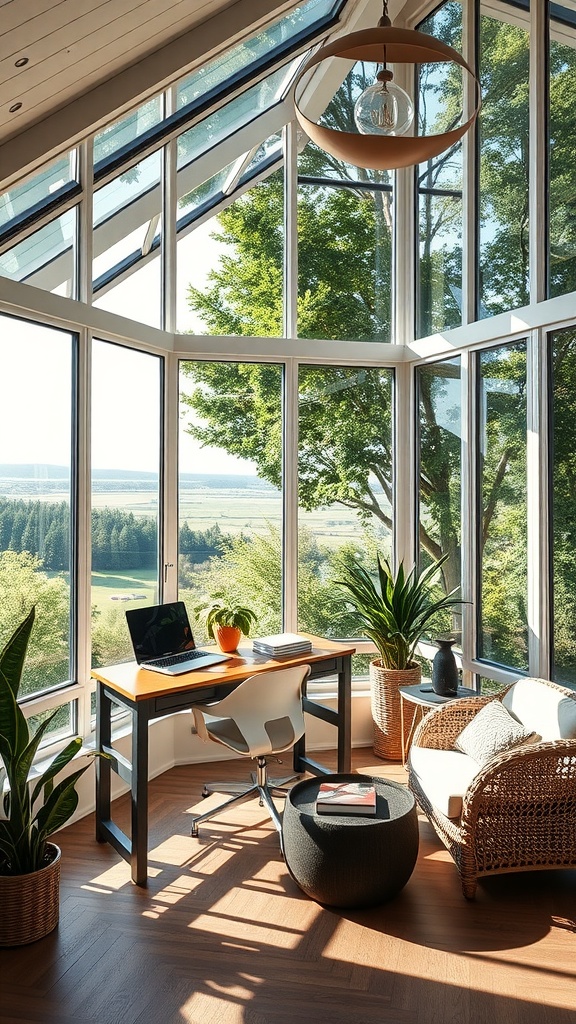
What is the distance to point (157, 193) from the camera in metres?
4.65

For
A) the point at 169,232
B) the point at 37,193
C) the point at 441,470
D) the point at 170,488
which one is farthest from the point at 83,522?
the point at 441,470

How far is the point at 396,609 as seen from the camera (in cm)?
471

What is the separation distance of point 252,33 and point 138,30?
734 mm

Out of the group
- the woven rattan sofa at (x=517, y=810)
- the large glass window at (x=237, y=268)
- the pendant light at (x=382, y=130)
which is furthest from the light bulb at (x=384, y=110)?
the large glass window at (x=237, y=268)

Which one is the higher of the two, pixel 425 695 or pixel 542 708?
pixel 542 708

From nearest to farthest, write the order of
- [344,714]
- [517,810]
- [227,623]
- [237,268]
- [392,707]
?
[517,810], [227,623], [344,714], [392,707], [237,268]

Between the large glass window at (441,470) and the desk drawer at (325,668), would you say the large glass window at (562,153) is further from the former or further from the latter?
the desk drawer at (325,668)

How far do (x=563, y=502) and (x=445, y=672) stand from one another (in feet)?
3.59

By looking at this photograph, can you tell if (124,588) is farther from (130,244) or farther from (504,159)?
(504,159)

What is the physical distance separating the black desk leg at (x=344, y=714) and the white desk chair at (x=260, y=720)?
35 cm

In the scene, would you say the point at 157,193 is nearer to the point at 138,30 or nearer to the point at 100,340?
the point at 100,340

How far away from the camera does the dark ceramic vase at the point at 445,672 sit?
409 cm

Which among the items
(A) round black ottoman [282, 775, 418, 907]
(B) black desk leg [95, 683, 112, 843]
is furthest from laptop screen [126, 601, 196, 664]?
(A) round black ottoman [282, 775, 418, 907]

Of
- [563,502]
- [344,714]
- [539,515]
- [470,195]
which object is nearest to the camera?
[563,502]
